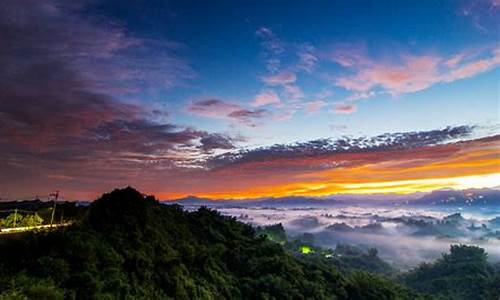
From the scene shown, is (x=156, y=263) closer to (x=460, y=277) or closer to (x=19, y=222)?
(x=19, y=222)

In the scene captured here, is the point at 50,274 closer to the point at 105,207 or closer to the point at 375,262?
the point at 105,207

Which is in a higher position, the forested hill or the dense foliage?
the forested hill

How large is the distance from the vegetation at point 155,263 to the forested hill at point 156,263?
0.07 m

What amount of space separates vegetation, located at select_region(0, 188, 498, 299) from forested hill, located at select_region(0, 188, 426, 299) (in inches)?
2.8

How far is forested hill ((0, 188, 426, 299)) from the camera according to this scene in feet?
88.6

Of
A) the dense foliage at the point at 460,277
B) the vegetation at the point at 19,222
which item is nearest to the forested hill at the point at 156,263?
the vegetation at the point at 19,222

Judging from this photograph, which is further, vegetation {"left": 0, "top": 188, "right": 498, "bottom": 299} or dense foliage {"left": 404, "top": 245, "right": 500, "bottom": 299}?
dense foliage {"left": 404, "top": 245, "right": 500, "bottom": 299}

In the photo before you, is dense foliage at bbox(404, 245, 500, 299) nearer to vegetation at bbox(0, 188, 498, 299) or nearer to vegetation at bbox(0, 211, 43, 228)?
vegetation at bbox(0, 188, 498, 299)

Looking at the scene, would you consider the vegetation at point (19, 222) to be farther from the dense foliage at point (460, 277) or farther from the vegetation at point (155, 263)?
the dense foliage at point (460, 277)

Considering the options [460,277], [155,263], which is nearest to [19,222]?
[155,263]

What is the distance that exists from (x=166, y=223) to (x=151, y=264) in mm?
18215

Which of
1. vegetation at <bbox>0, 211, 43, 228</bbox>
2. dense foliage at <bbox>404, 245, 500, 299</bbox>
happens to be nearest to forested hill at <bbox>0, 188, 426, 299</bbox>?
vegetation at <bbox>0, 211, 43, 228</bbox>

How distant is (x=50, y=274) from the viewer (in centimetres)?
2617

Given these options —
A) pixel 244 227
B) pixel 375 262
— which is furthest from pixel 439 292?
pixel 244 227
